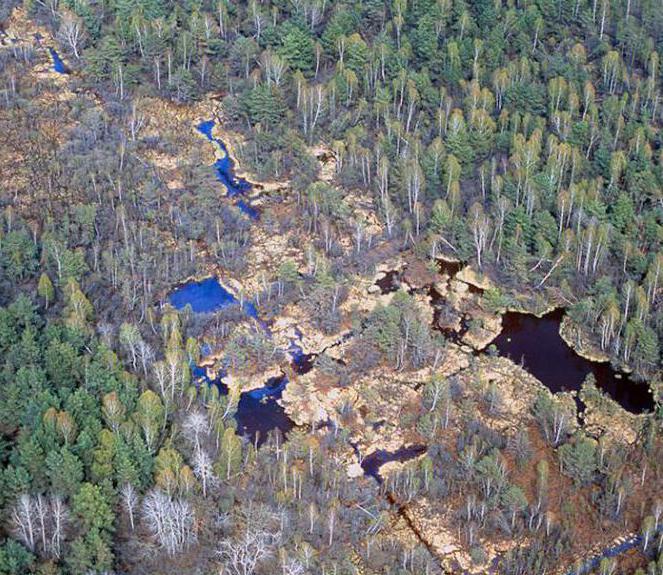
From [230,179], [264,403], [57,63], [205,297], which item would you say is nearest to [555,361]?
[264,403]

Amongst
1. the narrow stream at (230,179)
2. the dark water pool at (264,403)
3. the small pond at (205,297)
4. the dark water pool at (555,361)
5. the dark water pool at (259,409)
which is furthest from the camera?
the narrow stream at (230,179)

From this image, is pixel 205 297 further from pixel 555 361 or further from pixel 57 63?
pixel 57 63

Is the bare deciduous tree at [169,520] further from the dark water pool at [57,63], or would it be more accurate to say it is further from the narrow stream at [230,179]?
the dark water pool at [57,63]

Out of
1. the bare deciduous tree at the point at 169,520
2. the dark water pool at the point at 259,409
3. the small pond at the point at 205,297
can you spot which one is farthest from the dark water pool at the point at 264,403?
the bare deciduous tree at the point at 169,520

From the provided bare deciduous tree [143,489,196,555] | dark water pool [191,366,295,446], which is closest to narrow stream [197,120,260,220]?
dark water pool [191,366,295,446]

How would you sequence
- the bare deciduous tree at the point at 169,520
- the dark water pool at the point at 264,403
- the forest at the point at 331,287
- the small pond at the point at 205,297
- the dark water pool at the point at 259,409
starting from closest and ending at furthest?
the bare deciduous tree at the point at 169,520, the forest at the point at 331,287, the dark water pool at the point at 259,409, the dark water pool at the point at 264,403, the small pond at the point at 205,297

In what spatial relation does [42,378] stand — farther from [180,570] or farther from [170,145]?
[170,145]
